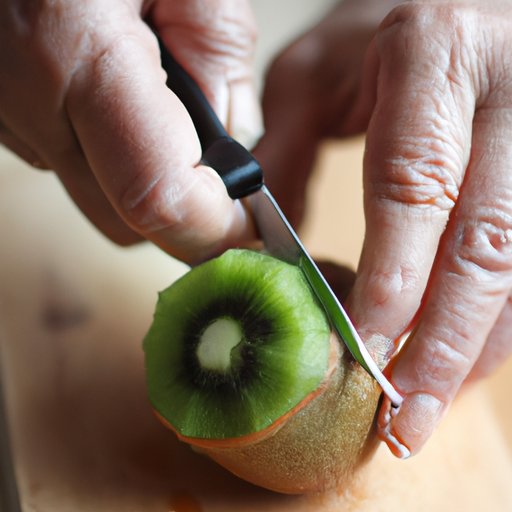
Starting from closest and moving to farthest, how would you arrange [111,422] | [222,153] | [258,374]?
[258,374], [222,153], [111,422]

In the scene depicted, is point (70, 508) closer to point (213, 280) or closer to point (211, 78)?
point (213, 280)

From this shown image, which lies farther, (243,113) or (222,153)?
(243,113)

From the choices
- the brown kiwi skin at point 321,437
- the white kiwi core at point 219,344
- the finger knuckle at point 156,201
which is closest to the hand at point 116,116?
the finger knuckle at point 156,201

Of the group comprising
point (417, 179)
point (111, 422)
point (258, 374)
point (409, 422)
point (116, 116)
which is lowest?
point (111, 422)

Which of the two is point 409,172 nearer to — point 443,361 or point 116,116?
point 443,361

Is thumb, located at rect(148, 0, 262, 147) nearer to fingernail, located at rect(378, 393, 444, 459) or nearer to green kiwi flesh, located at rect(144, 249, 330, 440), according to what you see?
green kiwi flesh, located at rect(144, 249, 330, 440)

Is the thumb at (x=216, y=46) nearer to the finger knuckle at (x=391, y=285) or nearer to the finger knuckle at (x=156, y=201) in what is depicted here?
the finger knuckle at (x=156, y=201)

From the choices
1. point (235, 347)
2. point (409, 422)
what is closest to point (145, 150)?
point (235, 347)
